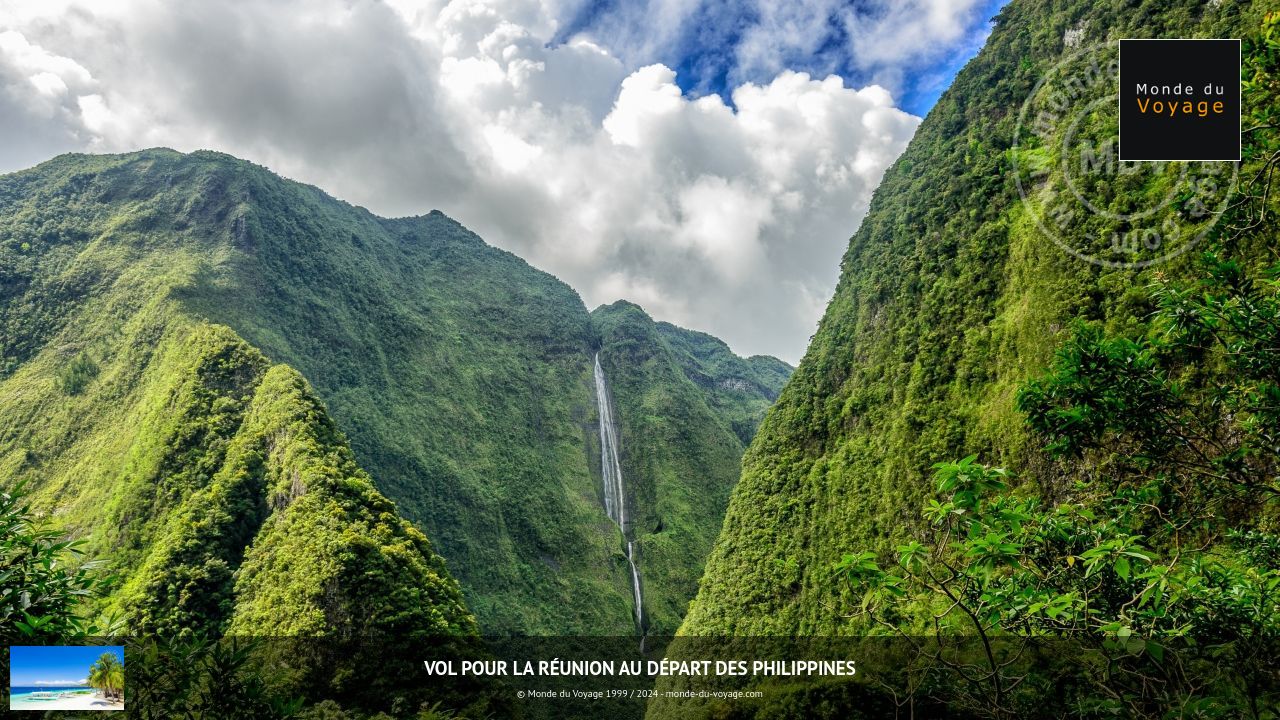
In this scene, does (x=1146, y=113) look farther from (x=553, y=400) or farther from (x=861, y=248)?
(x=553, y=400)

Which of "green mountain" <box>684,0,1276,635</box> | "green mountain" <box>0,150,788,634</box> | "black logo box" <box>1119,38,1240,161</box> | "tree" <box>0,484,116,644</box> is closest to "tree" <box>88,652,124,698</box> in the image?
"tree" <box>0,484,116,644</box>

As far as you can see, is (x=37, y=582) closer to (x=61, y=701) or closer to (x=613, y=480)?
(x=61, y=701)

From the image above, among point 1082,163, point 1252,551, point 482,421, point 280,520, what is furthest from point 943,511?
point 482,421

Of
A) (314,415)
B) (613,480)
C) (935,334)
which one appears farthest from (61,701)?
(613,480)

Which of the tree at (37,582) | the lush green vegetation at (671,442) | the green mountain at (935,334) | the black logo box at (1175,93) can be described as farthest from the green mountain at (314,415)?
the black logo box at (1175,93)

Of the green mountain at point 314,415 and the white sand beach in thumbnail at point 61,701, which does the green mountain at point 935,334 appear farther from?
the white sand beach in thumbnail at point 61,701

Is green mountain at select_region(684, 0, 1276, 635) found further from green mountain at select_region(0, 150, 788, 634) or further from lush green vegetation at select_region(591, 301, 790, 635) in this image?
lush green vegetation at select_region(591, 301, 790, 635)
